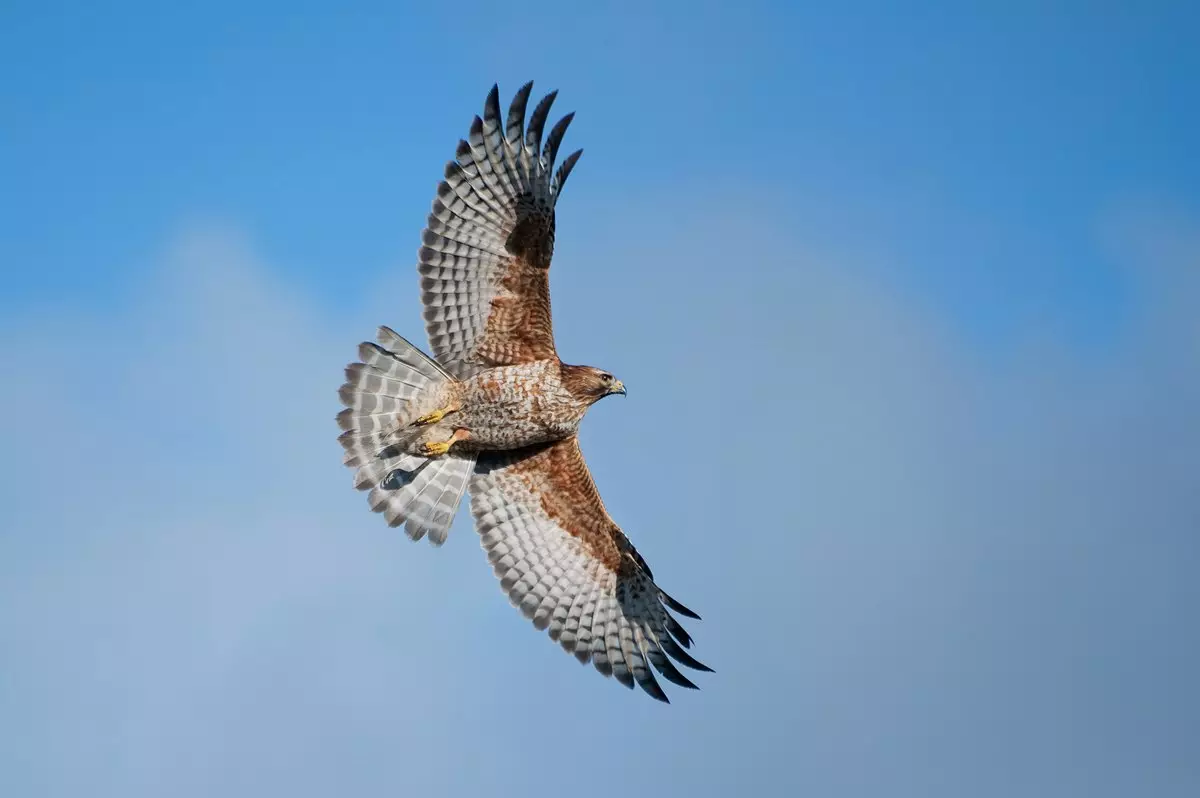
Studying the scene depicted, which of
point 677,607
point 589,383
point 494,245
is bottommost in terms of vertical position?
point 677,607

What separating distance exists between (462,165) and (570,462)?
2.80m

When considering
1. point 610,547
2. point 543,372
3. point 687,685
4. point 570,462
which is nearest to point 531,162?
point 543,372

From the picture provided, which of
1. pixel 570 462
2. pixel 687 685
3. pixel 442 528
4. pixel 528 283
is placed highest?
pixel 528 283

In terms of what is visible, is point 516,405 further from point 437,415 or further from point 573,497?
point 573,497

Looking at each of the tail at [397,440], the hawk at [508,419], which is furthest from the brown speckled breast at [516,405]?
the tail at [397,440]

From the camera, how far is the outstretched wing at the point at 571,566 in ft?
39.7

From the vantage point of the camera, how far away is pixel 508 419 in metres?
11.4

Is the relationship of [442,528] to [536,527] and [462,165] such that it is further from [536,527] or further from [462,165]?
[462,165]

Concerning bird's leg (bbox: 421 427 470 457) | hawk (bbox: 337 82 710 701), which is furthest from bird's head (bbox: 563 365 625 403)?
bird's leg (bbox: 421 427 470 457)

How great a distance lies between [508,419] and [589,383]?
0.75 metres

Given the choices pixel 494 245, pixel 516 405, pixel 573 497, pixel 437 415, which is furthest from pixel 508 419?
pixel 494 245

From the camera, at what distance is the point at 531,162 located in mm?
10688

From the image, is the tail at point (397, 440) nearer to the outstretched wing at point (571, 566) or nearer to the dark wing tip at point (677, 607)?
the outstretched wing at point (571, 566)

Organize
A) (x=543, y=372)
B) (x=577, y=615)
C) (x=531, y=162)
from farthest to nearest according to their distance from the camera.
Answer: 1. (x=577, y=615)
2. (x=543, y=372)
3. (x=531, y=162)
